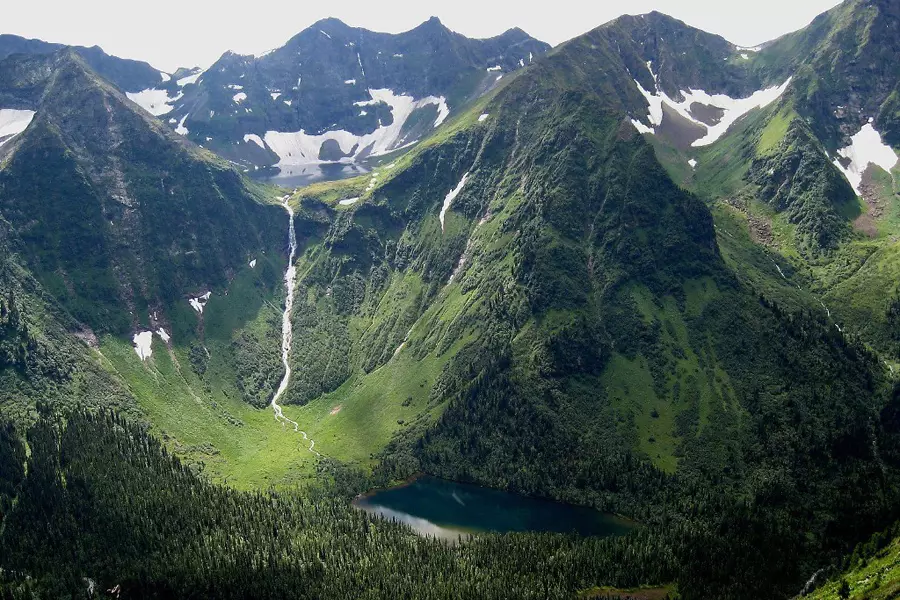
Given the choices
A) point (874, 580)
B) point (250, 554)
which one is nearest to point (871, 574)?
point (874, 580)

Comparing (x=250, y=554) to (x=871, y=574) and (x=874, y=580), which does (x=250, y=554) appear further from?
(x=871, y=574)

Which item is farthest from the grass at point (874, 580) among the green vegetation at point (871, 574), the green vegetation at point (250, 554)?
the green vegetation at point (250, 554)

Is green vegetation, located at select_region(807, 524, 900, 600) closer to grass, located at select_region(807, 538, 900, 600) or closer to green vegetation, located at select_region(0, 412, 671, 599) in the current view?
grass, located at select_region(807, 538, 900, 600)

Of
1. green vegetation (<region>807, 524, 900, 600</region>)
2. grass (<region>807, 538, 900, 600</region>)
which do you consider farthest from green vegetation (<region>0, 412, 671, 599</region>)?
grass (<region>807, 538, 900, 600</region>)

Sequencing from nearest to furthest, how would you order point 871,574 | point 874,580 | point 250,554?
1. point 874,580
2. point 871,574
3. point 250,554

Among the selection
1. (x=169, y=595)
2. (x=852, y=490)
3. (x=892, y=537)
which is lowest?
(x=169, y=595)

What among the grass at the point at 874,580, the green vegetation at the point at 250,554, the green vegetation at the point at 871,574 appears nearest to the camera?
the grass at the point at 874,580

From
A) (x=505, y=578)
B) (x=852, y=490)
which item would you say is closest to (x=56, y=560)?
(x=505, y=578)

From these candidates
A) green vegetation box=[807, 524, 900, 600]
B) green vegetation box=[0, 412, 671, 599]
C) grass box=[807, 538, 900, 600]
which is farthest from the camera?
green vegetation box=[0, 412, 671, 599]

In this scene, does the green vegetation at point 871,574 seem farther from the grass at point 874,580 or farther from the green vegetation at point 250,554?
the green vegetation at point 250,554

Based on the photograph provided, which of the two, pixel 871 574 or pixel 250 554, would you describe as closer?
pixel 871 574

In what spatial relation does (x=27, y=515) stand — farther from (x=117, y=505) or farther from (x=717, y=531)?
(x=717, y=531)
